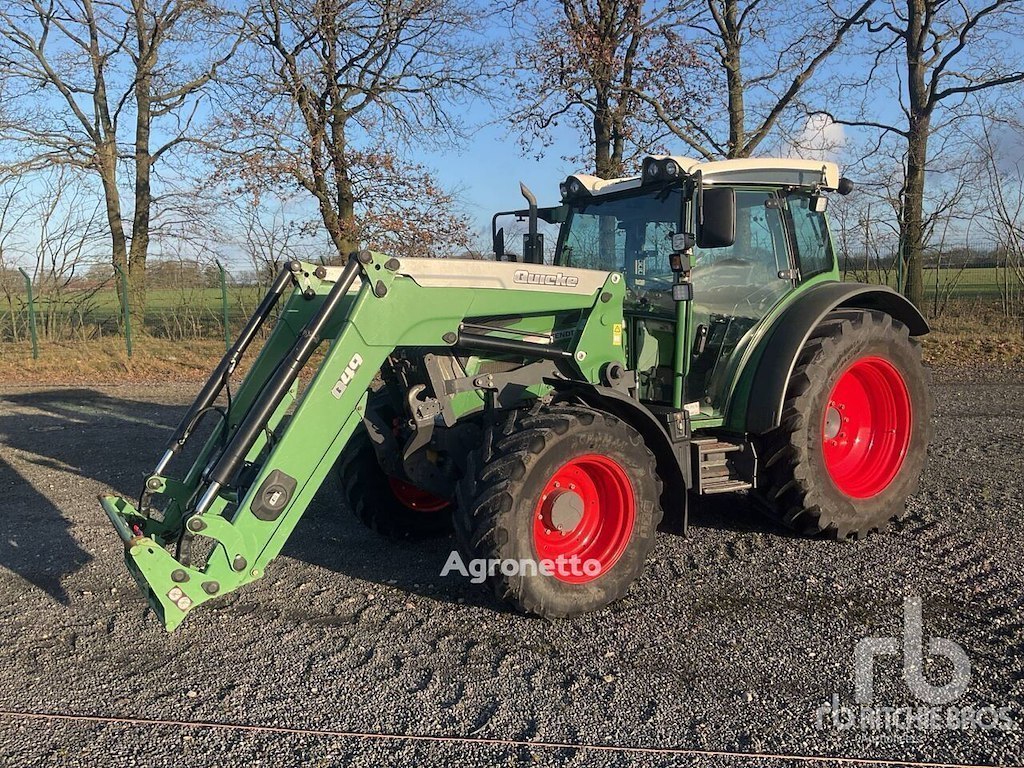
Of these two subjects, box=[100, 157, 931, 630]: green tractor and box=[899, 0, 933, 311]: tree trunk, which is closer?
box=[100, 157, 931, 630]: green tractor

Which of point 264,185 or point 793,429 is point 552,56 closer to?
point 264,185

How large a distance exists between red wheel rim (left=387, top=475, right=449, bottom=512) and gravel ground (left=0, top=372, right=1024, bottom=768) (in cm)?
24

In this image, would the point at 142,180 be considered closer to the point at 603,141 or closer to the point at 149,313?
the point at 149,313

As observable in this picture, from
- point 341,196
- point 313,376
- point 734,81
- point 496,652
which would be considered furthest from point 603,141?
point 496,652

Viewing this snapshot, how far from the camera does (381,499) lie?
491cm

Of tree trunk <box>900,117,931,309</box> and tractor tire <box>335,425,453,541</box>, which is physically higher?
tree trunk <box>900,117,931,309</box>

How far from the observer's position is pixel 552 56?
14.2 m

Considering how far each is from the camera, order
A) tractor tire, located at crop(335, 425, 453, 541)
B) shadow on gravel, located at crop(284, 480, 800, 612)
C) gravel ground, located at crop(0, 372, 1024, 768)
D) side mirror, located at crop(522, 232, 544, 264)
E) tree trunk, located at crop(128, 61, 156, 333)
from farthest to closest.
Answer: tree trunk, located at crop(128, 61, 156, 333), side mirror, located at crop(522, 232, 544, 264), tractor tire, located at crop(335, 425, 453, 541), shadow on gravel, located at crop(284, 480, 800, 612), gravel ground, located at crop(0, 372, 1024, 768)

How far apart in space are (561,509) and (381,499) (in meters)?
1.46

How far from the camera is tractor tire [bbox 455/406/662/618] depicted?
360 cm

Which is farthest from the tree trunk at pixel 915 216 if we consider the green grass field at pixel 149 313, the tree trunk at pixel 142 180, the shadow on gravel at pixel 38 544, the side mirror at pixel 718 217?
the tree trunk at pixel 142 180

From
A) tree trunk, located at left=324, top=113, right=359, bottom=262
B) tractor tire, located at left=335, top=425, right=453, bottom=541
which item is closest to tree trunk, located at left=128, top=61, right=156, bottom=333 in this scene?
tree trunk, located at left=324, top=113, right=359, bottom=262

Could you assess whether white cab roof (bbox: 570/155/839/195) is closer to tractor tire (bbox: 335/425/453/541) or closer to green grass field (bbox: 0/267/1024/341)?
tractor tire (bbox: 335/425/453/541)

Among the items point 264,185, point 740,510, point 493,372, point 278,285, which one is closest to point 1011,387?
point 740,510
